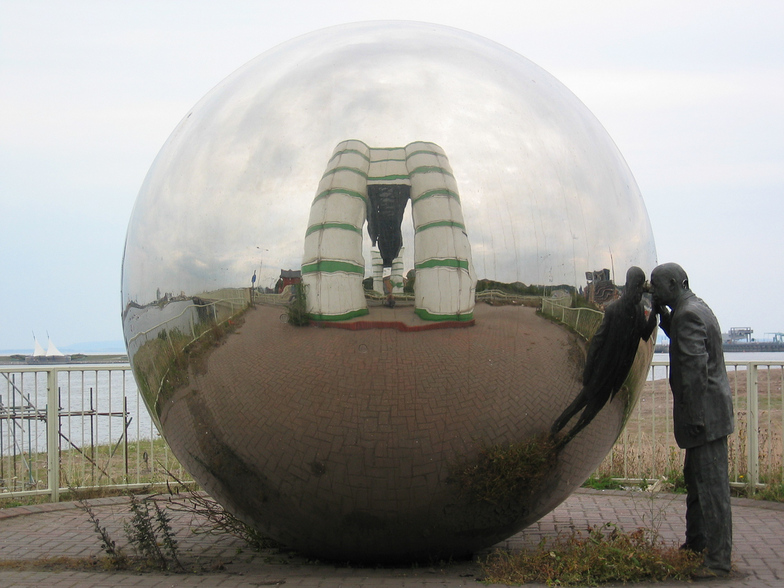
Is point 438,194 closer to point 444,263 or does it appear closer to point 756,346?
point 444,263

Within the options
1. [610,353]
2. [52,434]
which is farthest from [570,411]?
[52,434]

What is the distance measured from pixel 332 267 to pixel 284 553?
2.89m

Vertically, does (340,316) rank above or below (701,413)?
above

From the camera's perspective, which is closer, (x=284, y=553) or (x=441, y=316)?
(x=441, y=316)

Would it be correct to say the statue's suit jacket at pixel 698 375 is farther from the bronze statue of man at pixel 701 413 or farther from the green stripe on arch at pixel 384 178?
the green stripe on arch at pixel 384 178

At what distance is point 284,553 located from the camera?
21.7ft

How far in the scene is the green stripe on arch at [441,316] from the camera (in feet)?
15.5

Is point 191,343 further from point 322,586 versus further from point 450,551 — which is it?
point 450,551

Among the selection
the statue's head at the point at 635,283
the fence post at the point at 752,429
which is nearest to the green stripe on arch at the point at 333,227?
the statue's head at the point at 635,283

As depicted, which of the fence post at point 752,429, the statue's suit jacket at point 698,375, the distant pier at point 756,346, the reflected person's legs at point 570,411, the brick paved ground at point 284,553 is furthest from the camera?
the distant pier at point 756,346

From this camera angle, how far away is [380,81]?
17.0ft

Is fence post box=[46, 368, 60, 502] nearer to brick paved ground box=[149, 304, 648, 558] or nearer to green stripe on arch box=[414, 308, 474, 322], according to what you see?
brick paved ground box=[149, 304, 648, 558]

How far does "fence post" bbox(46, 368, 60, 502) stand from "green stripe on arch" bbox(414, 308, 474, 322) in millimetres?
6348

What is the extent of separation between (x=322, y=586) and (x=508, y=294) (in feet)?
7.59
